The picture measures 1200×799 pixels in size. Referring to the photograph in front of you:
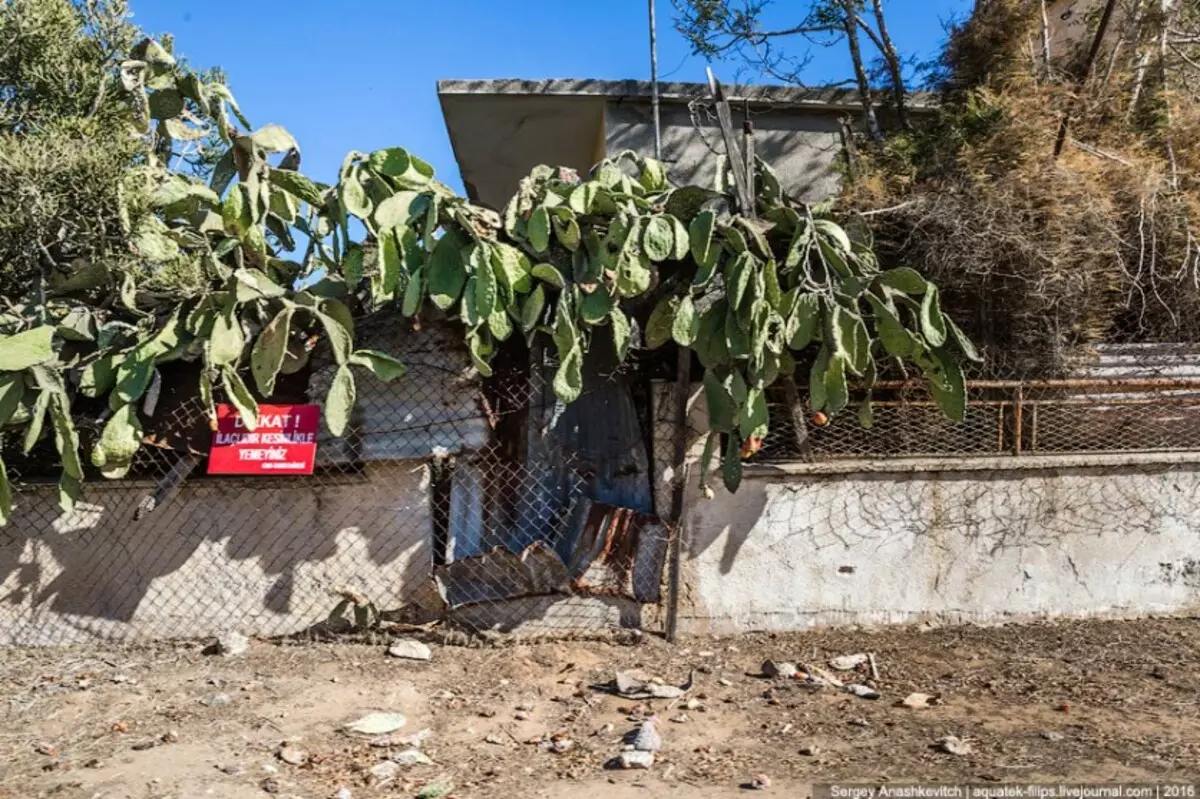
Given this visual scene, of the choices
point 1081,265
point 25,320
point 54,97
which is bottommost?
point 25,320

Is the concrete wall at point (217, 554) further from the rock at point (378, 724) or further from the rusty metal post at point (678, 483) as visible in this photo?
the rusty metal post at point (678, 483)

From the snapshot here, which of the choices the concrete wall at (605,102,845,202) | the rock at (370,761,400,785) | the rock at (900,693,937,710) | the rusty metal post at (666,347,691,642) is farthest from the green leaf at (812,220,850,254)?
the concrete wall at (605,102,845,202)

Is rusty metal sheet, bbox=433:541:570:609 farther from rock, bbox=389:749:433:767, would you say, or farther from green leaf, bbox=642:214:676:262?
green leaf, bbox=642:214:676:262

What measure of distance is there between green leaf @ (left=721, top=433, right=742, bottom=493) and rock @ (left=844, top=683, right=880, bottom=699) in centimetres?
117

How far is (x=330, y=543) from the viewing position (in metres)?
5.31

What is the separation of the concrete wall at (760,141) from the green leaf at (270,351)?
4539 millimetres

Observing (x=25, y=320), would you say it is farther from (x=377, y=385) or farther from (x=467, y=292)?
(x=467, y=292)

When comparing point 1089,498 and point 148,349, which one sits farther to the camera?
point 1089,498

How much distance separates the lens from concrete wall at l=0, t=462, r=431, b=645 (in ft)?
17.4

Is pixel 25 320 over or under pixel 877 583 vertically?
over

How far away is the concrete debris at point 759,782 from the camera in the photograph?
142 inches

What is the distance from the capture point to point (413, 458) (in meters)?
5.30

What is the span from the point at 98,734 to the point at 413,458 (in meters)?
2.02

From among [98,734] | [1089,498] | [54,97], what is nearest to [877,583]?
[1089,498]
